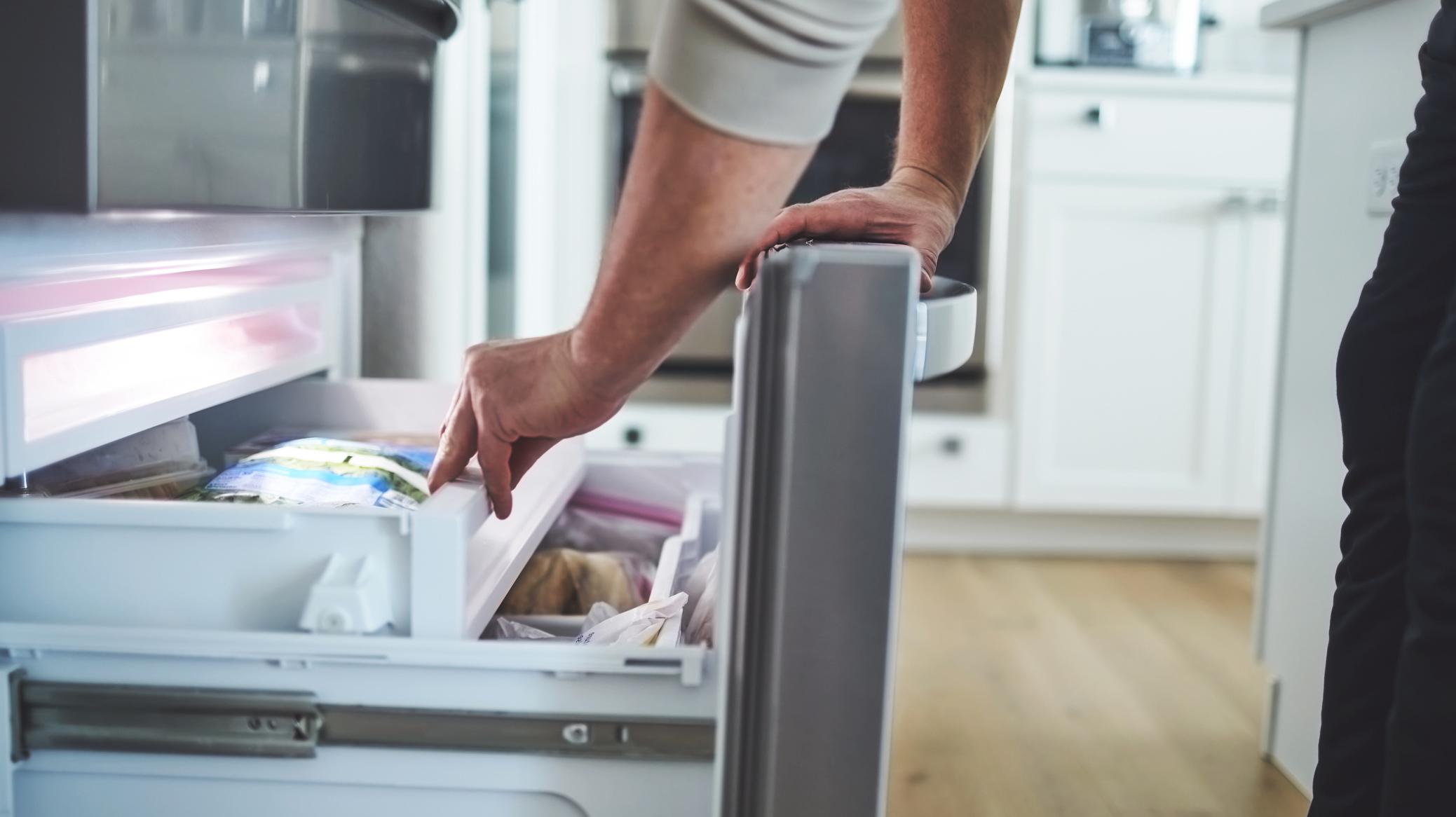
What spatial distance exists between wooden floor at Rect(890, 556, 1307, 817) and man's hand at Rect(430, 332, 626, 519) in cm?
72

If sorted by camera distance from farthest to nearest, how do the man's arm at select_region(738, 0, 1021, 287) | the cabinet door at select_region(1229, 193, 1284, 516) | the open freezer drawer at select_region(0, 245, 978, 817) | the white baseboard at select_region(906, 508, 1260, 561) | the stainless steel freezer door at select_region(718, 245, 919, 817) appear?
the white baseboard at select_region(906, 508, 1260, 561) → the cabinet door at select_region(1229, 193, 1284, 516) → the man's arm at select_region(738, 0, 1021, 287) → the open freezer drawer at select_region(0, 245, 978, 817) → the stainless steel freezer door at select_region(718, 245, 919, 817)

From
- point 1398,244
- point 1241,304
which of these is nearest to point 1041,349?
point 1241,304

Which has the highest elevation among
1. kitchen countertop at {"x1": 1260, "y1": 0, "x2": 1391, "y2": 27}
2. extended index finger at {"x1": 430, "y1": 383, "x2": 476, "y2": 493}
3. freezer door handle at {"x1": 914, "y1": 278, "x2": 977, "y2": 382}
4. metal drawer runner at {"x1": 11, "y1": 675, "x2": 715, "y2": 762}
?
kitchen countertop at {"x1": 1260, "y1": 0, "x2": 1391, "y2": 27}

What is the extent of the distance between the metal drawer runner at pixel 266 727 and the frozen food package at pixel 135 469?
0.15 m

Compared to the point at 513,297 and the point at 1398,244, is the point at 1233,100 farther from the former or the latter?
the point at 1398,244

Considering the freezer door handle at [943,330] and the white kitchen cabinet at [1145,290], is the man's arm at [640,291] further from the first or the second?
the white kitchen cabinet at [1145,290]

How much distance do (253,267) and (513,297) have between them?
0.90m

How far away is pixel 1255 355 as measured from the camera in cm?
238

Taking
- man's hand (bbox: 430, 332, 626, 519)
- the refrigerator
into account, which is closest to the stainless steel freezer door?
the refrigerator

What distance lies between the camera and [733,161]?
0.58 m

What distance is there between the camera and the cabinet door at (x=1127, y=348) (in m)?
2.37

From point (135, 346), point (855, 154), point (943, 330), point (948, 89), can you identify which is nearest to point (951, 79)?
point (948, 89)

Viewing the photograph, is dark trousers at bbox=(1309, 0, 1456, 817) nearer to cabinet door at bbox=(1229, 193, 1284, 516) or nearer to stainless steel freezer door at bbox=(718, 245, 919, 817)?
stainless steel freezer door at bbox=(718, 245, 919, 817)

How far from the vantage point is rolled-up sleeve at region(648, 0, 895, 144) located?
55 cm
